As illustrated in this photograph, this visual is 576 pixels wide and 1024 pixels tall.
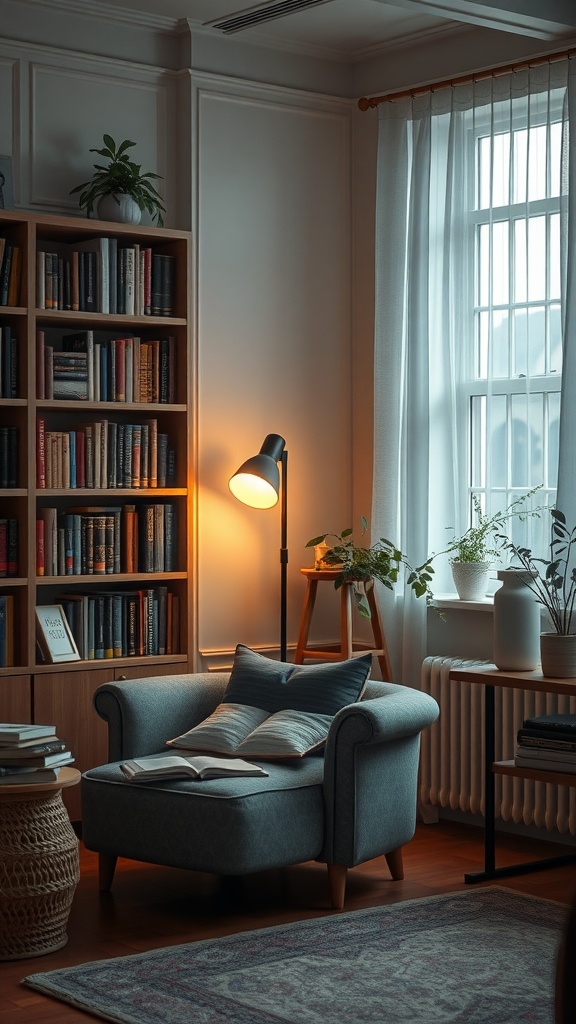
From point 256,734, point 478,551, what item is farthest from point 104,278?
point 256,734

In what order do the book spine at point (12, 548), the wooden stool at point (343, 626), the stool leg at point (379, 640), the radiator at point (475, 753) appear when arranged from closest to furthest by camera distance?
1. the radiator at point (475, 753)
2. the book spine at point (12, 548)
3. the wooden stool at point (343, 626)
4. the stool leg at point (379, 640)

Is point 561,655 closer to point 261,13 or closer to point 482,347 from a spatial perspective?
point 482,347

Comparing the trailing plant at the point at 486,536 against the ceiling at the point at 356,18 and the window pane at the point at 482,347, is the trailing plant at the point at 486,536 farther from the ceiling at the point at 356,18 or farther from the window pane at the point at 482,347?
the ceiling at the point at 356,18

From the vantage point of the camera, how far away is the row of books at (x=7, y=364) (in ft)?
16.4

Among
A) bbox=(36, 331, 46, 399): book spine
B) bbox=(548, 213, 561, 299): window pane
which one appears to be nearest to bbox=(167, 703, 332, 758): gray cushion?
bbox=(36, 331, 46, 399): book spine

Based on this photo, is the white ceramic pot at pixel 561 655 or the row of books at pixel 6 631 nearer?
the white ceramic pot at pixel 561 655

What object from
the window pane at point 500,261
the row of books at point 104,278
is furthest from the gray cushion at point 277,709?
the window pane at point 500,261

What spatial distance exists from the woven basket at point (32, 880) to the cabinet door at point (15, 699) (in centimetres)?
119

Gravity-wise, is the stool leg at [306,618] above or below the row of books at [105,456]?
below

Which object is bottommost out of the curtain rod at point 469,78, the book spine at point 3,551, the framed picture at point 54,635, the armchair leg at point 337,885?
the armchair leg at point 337,885

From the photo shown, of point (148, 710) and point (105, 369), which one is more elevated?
point (105, 369)

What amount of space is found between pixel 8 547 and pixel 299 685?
4.26 ft

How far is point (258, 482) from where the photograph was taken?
528 centimetres

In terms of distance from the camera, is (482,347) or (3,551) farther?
(482,347)
